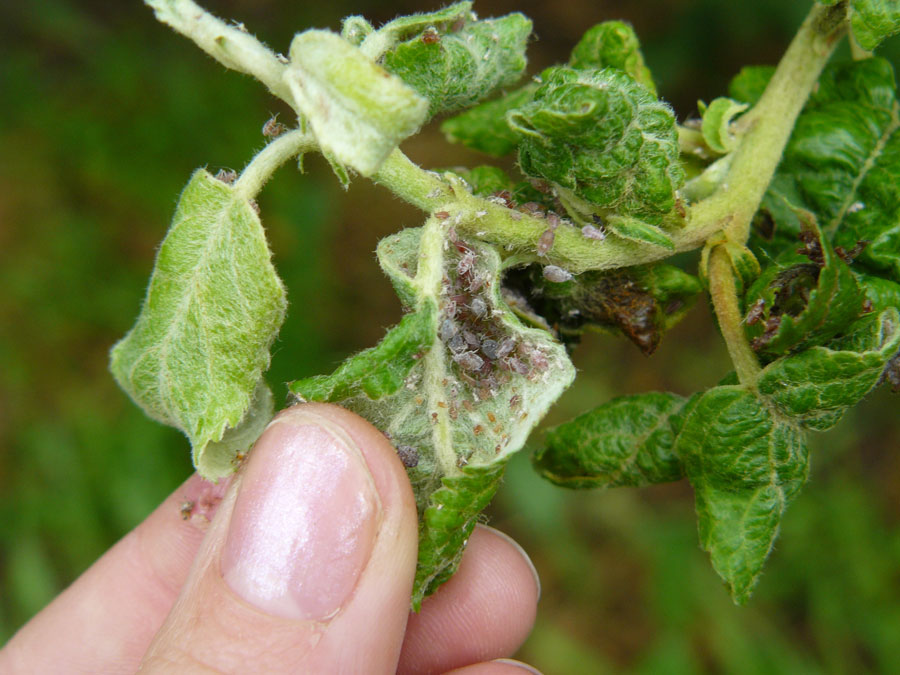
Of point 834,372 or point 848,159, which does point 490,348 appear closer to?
point 834,372

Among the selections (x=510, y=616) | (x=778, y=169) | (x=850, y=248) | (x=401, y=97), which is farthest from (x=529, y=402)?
(x=510, y=616)

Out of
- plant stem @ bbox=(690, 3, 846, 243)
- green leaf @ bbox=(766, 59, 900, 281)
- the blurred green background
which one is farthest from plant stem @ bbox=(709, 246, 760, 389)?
the blurred green background

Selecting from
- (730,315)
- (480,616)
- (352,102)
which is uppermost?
(352,102)

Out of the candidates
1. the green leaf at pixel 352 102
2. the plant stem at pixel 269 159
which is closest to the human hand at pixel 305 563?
the plant stem at pixel 269 159

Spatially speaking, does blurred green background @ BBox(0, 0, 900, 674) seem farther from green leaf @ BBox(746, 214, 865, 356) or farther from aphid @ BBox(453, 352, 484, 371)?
aphid @ BBox(453, 352, 484, 371)


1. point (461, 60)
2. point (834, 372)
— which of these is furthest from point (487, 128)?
point (834, 372)

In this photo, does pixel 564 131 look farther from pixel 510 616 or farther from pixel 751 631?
pixel 751 631
